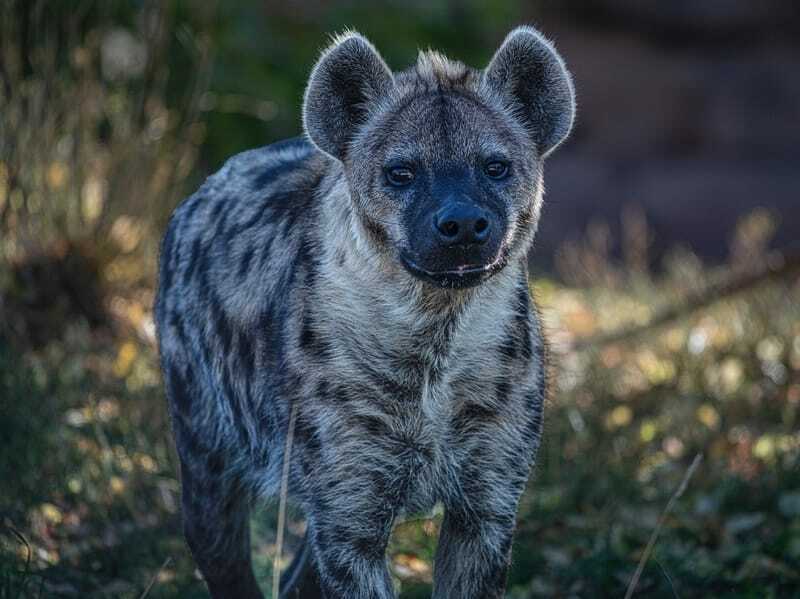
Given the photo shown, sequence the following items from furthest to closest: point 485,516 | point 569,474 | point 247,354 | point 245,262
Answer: point 569,474
point 245,262
point 247,354
point 485,516

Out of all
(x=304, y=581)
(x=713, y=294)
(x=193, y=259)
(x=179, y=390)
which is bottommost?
(x=713, y=294)

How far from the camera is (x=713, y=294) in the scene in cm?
551

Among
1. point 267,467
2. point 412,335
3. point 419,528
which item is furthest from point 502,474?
point 419,528

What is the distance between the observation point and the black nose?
262 centimetres

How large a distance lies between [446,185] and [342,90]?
15.9 inches

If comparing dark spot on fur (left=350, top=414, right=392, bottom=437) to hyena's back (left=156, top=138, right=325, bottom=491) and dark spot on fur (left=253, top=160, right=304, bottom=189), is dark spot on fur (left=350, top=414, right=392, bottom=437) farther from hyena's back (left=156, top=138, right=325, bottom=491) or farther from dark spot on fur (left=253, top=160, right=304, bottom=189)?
dark spot on fur (left=253, top=160, right=304, bottom=189)

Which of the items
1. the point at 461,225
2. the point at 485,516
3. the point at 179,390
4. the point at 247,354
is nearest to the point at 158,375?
the point at 179,390

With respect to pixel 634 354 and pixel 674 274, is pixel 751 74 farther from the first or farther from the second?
pixel 634 354

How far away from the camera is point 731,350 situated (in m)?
5.14

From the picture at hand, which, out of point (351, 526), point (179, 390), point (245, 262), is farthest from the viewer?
point (179, 390)

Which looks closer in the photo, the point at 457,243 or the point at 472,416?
the point at 457,243

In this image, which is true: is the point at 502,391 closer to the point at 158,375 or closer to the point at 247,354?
the point at 247,354

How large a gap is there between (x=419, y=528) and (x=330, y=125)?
1468 millimetres

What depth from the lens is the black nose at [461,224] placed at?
2.62 m
